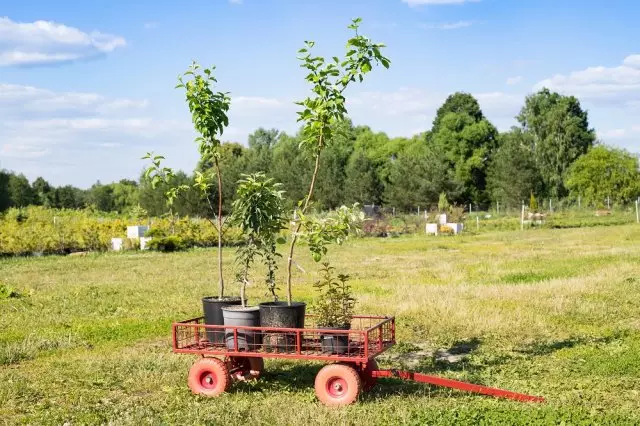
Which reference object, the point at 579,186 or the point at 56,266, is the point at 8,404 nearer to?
the point at 56,266

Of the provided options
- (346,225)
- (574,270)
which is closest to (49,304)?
(346,225)

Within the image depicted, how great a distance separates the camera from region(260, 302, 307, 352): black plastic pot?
8812 mm

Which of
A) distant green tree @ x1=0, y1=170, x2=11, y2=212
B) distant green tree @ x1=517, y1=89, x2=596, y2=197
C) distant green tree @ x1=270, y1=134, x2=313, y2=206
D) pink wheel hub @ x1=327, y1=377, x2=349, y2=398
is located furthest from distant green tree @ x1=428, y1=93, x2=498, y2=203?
pink wheel hub @ x1=327, y1=377, x2=349, y2=398

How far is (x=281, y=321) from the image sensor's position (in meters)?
8.89

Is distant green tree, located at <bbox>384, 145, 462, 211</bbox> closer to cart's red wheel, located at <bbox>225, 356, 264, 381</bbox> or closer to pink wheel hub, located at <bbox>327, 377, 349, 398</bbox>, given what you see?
cart's red wheel, located at <bbox>225, 356, 264, 381</bbox>

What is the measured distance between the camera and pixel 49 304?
1706cm

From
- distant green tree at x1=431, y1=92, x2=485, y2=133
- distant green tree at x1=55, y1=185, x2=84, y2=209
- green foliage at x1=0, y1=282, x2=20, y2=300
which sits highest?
distant green tree at x1=431, y1=92, x2=485, y2=133

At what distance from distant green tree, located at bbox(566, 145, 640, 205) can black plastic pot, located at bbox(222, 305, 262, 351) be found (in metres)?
58.0

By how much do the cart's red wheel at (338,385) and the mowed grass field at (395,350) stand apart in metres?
0.18

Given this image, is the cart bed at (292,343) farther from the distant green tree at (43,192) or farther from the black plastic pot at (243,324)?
the distant green tree at (43,192)

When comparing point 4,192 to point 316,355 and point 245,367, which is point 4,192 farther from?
point 316,355

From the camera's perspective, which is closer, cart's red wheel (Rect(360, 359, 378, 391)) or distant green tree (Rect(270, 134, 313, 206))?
cart's red wheel (Rect(360, 359, 378, 391))

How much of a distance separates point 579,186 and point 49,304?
5599 cm

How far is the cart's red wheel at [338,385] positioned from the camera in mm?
8328
